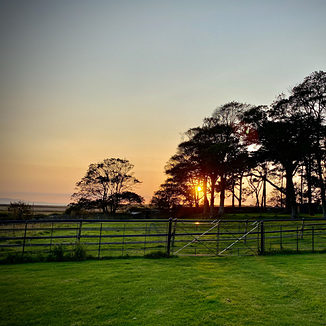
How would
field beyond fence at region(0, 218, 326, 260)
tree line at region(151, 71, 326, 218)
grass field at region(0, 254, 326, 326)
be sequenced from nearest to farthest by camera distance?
1. grass field at region(0, 254, 326, 326)
2. field beyond fence at region(0, 218, 326, 260)
3. tree line at region(151, 71, 326, 218)

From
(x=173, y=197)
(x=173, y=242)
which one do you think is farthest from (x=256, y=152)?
(x=173, y=242)

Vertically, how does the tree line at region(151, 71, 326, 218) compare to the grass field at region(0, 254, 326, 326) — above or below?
above

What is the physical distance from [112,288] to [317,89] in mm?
36532

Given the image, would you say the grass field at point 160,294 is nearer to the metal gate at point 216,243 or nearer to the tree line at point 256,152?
the metal gate at point 216,243

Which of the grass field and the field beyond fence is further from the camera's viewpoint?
the field beyond fence

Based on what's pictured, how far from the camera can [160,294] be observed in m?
7.11

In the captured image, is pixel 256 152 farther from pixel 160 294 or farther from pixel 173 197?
pixel 160 294

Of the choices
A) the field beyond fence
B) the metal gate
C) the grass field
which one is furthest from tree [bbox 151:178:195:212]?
the grass field

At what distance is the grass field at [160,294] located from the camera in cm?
564

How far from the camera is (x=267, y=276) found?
9297 mm

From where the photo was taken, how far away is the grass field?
5.64 metres

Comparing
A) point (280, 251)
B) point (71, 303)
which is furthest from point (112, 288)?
point (280, 251)

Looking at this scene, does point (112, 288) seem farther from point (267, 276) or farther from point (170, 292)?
point (267, 276)

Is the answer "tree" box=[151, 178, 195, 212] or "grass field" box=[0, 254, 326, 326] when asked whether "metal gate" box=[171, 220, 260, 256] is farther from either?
"tree" box=[151, 178, 195, 212]
